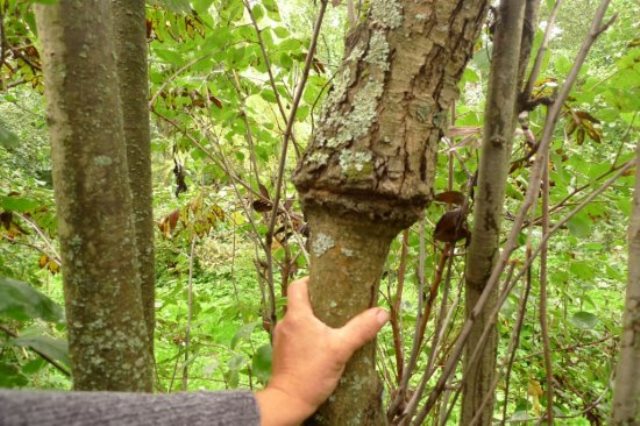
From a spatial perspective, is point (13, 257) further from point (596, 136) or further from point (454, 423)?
point (454, 423)

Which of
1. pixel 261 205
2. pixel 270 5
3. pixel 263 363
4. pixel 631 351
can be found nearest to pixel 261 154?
pixel 261 205

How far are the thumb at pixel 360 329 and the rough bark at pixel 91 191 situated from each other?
0.40 m

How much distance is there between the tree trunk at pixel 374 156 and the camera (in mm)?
631

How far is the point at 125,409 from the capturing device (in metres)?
0.51

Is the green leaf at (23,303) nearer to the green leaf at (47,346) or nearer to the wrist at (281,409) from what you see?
the green leaf at (47,346)

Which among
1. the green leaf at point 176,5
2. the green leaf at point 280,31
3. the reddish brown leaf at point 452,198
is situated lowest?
the reddish brown leaf at point 452,198

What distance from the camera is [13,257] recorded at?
2.44 metres

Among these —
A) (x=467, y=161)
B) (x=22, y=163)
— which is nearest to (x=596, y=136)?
(x=467, y=161)

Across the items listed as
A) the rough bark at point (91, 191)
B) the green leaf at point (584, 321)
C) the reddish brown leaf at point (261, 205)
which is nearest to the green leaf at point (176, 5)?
the rough bark at point (91, 191)

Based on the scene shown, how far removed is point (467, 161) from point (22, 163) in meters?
9.14

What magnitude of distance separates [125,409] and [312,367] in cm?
24

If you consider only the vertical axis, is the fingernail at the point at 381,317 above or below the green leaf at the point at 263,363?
above

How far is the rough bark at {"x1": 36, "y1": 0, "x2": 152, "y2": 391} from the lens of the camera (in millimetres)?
711

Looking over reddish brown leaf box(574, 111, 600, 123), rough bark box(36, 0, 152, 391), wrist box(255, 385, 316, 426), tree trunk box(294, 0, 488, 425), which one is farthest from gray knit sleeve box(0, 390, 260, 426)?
reddish brown leaf box(574, 111, 600, 123)
